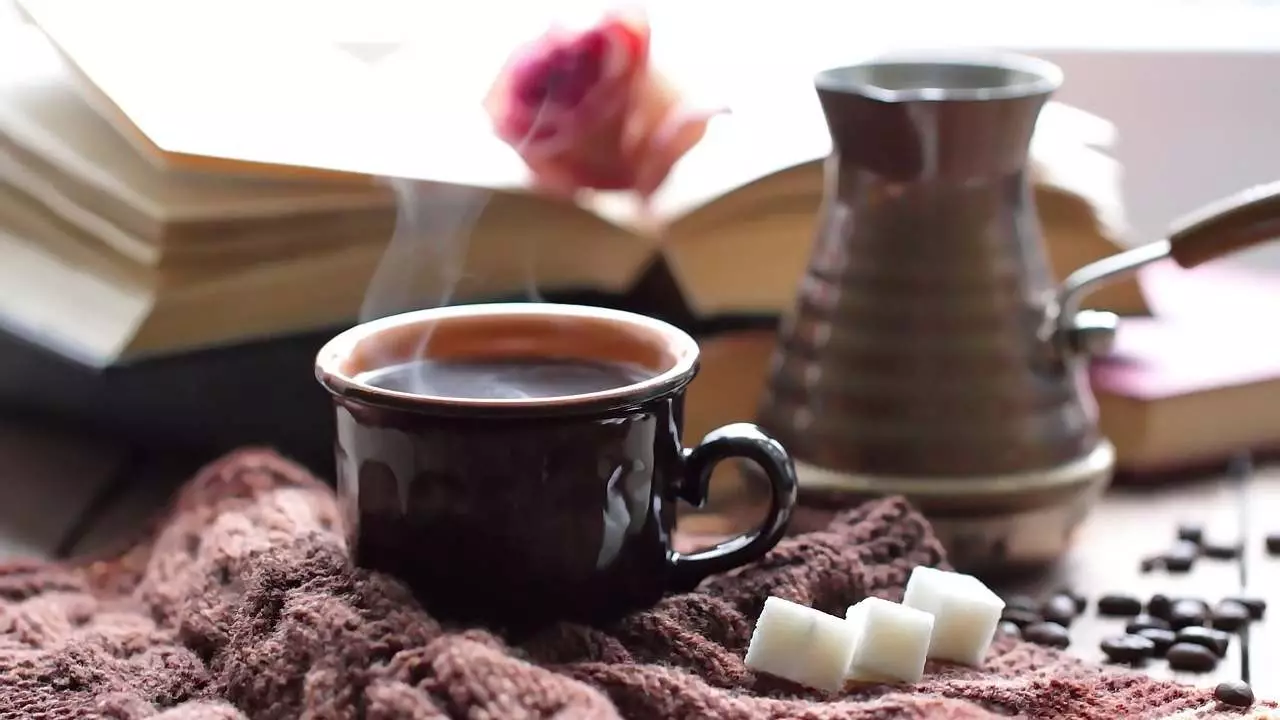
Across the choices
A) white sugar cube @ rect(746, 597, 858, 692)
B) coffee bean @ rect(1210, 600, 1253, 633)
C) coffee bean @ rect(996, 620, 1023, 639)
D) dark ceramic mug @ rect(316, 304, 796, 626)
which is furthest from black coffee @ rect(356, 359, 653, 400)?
coffee bean @ rect(1210, 600, 1253, 633)

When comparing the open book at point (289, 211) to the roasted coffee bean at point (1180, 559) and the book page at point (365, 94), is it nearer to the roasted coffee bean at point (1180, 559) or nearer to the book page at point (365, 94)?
the book page at point (365, 94)

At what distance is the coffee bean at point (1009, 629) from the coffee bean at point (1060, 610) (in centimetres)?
3

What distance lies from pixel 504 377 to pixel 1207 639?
36 centimetres

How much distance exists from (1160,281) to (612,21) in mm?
533

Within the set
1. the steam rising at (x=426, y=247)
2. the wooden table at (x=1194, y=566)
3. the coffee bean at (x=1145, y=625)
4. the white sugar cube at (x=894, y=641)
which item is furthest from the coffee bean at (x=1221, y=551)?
the steam rising at (x=426, y=247)

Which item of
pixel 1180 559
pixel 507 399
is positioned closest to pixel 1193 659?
pixel 1180 559

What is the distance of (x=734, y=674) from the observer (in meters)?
0.57

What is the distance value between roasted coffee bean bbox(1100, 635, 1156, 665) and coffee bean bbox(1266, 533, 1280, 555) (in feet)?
0.55

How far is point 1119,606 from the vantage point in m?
0.74

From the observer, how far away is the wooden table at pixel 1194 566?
0.69 meters

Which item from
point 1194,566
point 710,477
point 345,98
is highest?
point 345,98

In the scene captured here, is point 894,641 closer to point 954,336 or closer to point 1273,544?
point 954,336

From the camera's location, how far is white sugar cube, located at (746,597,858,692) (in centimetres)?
56

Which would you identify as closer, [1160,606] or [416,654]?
Answer: [416,654]
